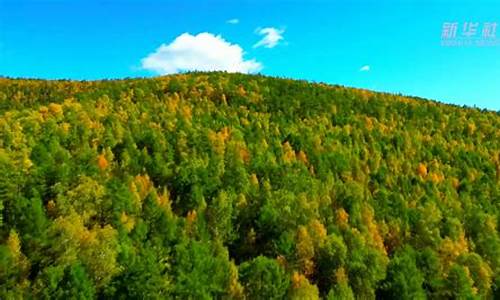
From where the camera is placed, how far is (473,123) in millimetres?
83812

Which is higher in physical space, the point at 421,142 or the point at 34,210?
the point at 421,142

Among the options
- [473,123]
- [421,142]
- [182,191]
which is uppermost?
[473,123]

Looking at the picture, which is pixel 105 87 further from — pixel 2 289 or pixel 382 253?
pixel 2 289

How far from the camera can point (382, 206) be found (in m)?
53.8

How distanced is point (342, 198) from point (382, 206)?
12.9ft

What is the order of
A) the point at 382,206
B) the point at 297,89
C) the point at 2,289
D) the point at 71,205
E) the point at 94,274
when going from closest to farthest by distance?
the point at 2,289 < the point at 94,274 < the point at 71,205 < the point at 382,206 < the point at 297,89

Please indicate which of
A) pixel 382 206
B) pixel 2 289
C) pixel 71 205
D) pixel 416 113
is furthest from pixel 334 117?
pixel 2 289

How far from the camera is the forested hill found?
3334 cm

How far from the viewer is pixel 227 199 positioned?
4422 centimetres

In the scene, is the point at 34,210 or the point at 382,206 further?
the point at 382,206

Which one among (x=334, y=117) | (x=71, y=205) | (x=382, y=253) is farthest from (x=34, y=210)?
(x=334, y=117)

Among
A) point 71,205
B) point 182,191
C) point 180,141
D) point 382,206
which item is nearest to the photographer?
point 71,205

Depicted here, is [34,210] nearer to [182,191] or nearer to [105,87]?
[182,191]

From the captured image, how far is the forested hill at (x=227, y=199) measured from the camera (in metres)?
33.3
